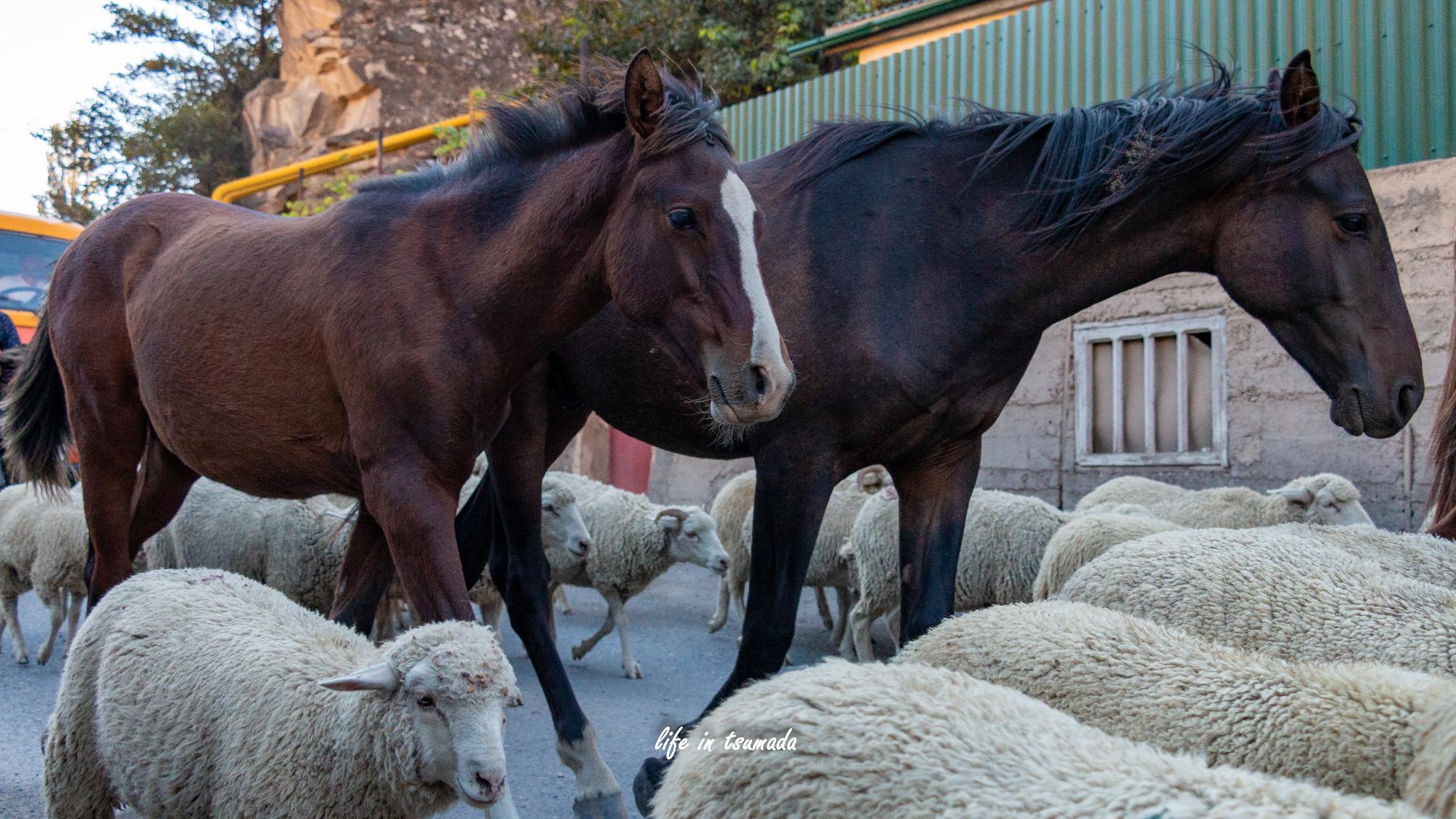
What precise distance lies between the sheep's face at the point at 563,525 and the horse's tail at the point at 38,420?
326 centimetres

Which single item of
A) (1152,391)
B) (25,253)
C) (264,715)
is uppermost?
(25,253)

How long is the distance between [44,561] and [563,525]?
3.29 meters

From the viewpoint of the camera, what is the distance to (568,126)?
346 centimetres

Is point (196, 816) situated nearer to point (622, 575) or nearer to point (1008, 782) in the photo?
point (1008, 782)

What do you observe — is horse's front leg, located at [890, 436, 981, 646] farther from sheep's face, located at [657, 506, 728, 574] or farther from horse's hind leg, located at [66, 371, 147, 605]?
sheep's face, located at [657, 506, 728, 574]

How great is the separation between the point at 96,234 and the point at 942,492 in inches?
133

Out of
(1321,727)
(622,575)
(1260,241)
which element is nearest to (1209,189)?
(1260,241)

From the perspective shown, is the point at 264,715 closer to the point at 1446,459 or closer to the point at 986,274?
the point at 986,274

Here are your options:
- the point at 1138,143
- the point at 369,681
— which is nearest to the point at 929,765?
the point at 369,681

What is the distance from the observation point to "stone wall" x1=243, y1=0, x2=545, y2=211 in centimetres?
2298

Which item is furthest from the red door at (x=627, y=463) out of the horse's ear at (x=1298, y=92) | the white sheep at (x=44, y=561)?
the horse's ear at (x=1298, y=92)

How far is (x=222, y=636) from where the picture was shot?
11.3 ft

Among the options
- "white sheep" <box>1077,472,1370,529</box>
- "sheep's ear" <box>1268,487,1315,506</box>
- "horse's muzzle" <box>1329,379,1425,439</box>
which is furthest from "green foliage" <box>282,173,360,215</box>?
"horse's muzzle" <box>1329,379,1425,439</box>

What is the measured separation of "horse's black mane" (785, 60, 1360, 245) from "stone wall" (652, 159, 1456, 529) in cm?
322
